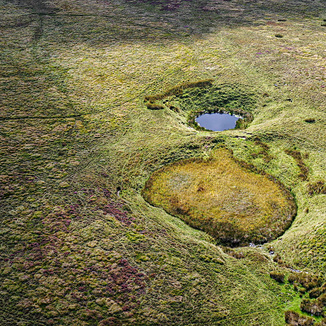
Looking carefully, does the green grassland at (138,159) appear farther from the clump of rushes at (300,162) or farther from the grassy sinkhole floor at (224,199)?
the grassy sinkhole floor at (224,199)

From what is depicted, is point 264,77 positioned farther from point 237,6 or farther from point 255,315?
point 237,6

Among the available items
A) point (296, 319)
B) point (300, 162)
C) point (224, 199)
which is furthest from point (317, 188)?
point (296, 319)

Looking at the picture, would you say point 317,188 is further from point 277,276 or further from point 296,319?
point 296,319

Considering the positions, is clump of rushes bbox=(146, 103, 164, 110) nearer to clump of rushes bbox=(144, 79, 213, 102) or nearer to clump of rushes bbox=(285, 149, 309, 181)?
clump of rushes bbox=(144, 79, 213, 102)

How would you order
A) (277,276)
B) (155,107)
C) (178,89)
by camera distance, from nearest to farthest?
(277,276), (155,107), (178,89)

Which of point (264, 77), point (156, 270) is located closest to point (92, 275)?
point (156, 270)

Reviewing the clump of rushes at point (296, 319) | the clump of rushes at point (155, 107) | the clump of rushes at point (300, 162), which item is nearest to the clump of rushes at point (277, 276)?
the clump of rushes at point (296, 319)

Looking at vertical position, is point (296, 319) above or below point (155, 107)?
below
